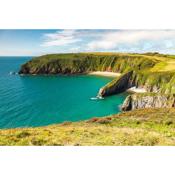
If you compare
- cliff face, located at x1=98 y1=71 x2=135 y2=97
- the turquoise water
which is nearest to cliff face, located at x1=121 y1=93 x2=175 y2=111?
the turquoise water

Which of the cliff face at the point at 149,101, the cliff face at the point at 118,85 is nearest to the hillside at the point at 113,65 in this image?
the cliff face at the point at 118,85

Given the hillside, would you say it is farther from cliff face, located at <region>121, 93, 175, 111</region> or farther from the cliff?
cliff face, located at <region>121, 93, 175, 111</region>

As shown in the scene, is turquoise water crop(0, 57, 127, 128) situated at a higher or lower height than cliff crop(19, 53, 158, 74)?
lower

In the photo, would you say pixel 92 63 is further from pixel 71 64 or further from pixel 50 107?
pixel 50 107

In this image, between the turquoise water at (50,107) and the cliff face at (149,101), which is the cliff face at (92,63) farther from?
the cliff face at (149,101)
